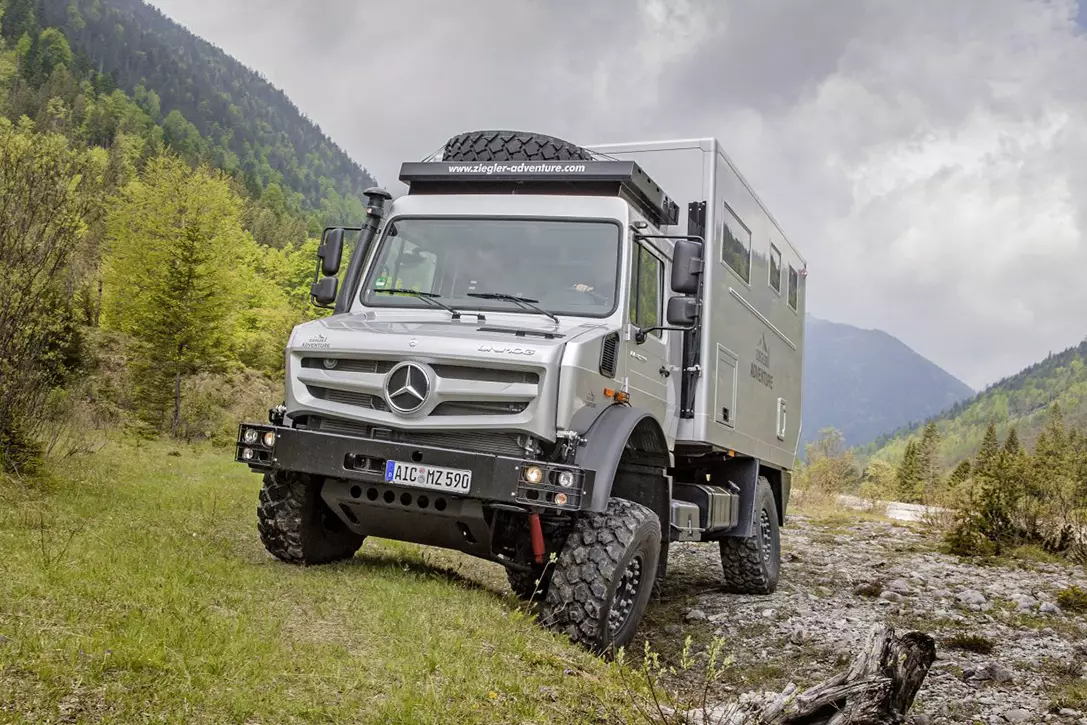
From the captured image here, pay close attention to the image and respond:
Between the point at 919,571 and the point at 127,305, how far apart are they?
1120 inches

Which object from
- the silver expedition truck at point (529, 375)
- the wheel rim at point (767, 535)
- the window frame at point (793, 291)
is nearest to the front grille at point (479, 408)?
the silver expedition truck at point (529, 375)

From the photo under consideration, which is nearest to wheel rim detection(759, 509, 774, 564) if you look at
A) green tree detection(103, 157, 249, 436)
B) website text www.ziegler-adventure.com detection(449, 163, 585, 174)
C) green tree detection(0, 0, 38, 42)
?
website text www.ziegler-adventure.com detection(449, 163, 585, 174)

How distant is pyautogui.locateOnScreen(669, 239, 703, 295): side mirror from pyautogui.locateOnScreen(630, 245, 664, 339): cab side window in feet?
1.21

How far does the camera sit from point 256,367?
39.7 metres

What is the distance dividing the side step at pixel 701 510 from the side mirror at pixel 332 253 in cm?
349

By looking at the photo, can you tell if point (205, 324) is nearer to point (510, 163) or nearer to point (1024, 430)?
point (510, 163)

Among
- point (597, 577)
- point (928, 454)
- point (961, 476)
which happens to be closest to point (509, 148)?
point (597, 577)

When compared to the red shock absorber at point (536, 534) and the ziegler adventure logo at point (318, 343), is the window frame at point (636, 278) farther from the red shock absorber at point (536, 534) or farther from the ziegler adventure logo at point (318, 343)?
the ziegler adventure logo at point (318, 343)

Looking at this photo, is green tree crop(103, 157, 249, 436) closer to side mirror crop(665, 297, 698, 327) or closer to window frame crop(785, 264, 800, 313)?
window frame crop(785, 264, 800, 313)

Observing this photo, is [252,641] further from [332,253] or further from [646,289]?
[646,289]

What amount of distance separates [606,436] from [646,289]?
5.58ft

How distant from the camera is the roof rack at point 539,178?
23.7 feet

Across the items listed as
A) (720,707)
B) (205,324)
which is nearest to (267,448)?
(720,707)

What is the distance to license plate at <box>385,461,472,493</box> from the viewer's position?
18.9 feet
